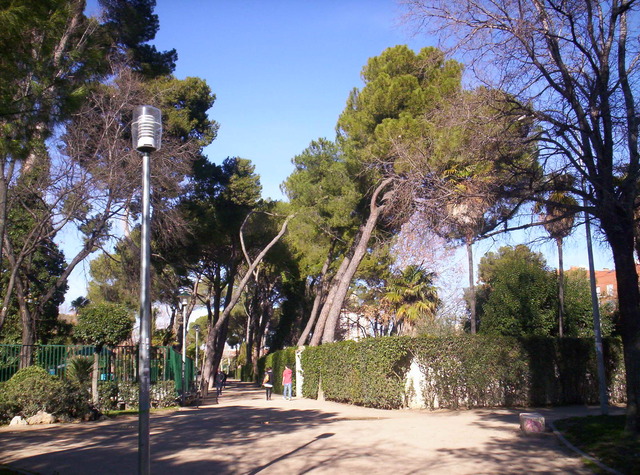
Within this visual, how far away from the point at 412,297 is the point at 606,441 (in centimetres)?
3018

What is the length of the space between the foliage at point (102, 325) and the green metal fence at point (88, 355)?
17.1 inches

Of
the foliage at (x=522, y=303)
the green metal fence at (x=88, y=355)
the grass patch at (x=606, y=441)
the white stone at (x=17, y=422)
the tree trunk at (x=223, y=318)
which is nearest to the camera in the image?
the grass patch at (x=606, y=441)

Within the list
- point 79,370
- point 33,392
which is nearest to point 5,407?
point 33,392

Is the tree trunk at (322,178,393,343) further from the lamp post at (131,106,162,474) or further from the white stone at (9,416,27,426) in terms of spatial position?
the lamp post at (131,106,162,474)

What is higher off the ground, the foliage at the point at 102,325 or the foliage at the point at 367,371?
the foliage at the point at 102,325

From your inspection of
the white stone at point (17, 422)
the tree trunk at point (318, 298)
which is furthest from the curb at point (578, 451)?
the tree trunk at point (318, 298)

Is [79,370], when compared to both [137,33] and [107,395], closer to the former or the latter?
[107,395]

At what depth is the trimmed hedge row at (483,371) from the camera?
1847 cm

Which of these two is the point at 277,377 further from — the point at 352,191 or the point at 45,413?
the point at 45,413

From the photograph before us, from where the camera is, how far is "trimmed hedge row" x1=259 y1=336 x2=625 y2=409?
18469 millimetres

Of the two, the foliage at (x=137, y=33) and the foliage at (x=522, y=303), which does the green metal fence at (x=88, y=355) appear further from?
the foliage at (x=522, y=303)

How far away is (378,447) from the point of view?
10320 mm

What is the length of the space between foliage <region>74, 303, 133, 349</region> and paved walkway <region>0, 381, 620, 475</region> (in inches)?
117

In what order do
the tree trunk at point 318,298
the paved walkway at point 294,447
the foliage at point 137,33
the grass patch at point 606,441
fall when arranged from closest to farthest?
the grass patch at point 606,441
the paved walkway at point 294,447
the foliage at point 137,33
the tree trunk at point 318,298
